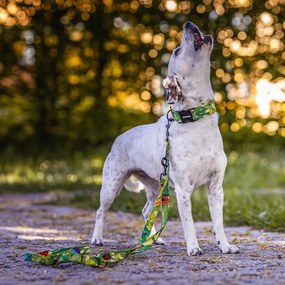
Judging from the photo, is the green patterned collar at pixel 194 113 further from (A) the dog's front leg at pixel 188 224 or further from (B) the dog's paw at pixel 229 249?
(B) the dog's paw at pixel 229 249

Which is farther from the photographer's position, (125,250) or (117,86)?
(117,86)

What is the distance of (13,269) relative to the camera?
4.58 metres

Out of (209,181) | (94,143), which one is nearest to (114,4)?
(94,143)

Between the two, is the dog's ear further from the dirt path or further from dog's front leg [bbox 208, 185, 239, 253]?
the dirt path

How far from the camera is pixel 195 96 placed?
5.16m

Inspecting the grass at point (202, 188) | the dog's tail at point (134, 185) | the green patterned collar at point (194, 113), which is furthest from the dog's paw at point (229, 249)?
the grass at point (202, 188)

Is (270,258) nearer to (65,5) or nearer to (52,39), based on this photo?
(65,5)

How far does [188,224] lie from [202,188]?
5.04 m

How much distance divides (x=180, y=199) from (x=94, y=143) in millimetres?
10254

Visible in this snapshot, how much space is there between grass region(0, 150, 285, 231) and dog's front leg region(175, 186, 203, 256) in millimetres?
1829

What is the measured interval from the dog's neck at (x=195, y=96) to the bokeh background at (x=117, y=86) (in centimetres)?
217

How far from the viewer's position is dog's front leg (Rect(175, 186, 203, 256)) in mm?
5085

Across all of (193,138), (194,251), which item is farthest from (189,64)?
(194,251)

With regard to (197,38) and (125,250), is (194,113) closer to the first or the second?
(197,38)
